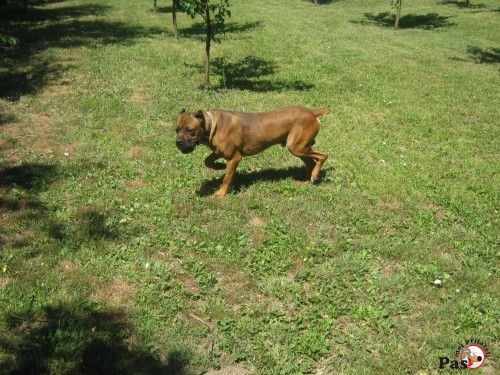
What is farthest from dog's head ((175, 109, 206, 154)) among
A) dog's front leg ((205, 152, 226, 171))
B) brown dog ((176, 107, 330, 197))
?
dog's front leg ((205, 152, 226, 171))

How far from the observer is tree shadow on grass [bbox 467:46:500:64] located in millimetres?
15628

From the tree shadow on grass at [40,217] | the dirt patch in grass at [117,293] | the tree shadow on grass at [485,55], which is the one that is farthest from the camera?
the tree shadow on grass at [485,55]

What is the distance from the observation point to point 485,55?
1639 cm

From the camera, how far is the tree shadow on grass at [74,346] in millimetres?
3520

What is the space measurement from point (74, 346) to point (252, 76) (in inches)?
385

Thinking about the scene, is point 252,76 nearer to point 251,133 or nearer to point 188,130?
point 251,133

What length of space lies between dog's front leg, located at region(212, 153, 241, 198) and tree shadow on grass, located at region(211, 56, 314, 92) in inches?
213

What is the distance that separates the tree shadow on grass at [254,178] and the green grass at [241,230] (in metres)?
0.04

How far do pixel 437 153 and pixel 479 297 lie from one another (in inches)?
162

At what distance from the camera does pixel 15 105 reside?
9320 millimetres

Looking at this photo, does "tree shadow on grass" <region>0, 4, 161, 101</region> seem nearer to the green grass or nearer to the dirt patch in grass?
the green grass

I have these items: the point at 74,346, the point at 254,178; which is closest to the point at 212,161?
the point at 254,178

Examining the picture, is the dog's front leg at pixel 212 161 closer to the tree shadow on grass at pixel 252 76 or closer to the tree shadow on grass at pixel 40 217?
the tree shadow on grass at pixel 40 217

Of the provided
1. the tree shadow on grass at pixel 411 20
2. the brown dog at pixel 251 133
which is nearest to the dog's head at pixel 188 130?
the brown dog at pixel 251 133
